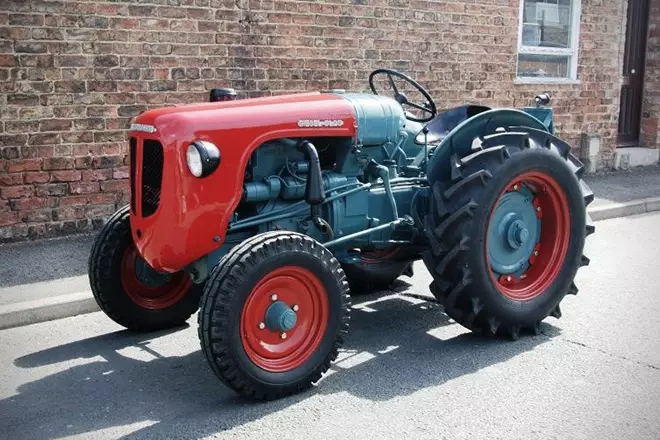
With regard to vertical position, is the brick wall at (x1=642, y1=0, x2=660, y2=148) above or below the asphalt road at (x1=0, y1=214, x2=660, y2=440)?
above

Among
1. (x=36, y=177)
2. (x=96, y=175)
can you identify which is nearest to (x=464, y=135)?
(x=96, y=175)

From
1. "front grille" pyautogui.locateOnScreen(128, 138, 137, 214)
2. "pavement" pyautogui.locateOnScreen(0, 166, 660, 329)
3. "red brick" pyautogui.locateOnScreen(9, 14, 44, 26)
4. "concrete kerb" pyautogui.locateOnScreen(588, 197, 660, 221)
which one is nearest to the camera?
"front grille" pyautogui.locateOnScreen(128, 138, 137, 214)

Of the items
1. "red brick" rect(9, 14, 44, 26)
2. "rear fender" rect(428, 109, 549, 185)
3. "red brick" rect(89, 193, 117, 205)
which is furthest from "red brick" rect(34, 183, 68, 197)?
"rear fender" rect(428, 109, 549, 185)

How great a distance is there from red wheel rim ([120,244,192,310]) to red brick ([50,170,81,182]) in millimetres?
2474

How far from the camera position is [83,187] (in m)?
7.27

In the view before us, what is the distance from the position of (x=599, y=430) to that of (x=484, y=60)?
277 inches

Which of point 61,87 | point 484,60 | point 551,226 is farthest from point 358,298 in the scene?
point 484,60

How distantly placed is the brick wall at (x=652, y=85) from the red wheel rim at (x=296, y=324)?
987 cm

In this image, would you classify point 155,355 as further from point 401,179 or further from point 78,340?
point 401,179

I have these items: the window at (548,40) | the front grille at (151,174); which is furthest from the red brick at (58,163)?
the window at (548,40)

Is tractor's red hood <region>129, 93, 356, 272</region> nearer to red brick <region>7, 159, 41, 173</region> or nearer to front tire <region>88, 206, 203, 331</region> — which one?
front tire <region>88, 206, 203, 331</region>

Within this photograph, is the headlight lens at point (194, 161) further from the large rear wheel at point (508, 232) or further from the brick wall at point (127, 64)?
the brick wall at point (127, 64)

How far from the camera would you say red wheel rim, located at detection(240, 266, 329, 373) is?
4047 millimetres

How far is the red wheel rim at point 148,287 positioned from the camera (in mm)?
5016
